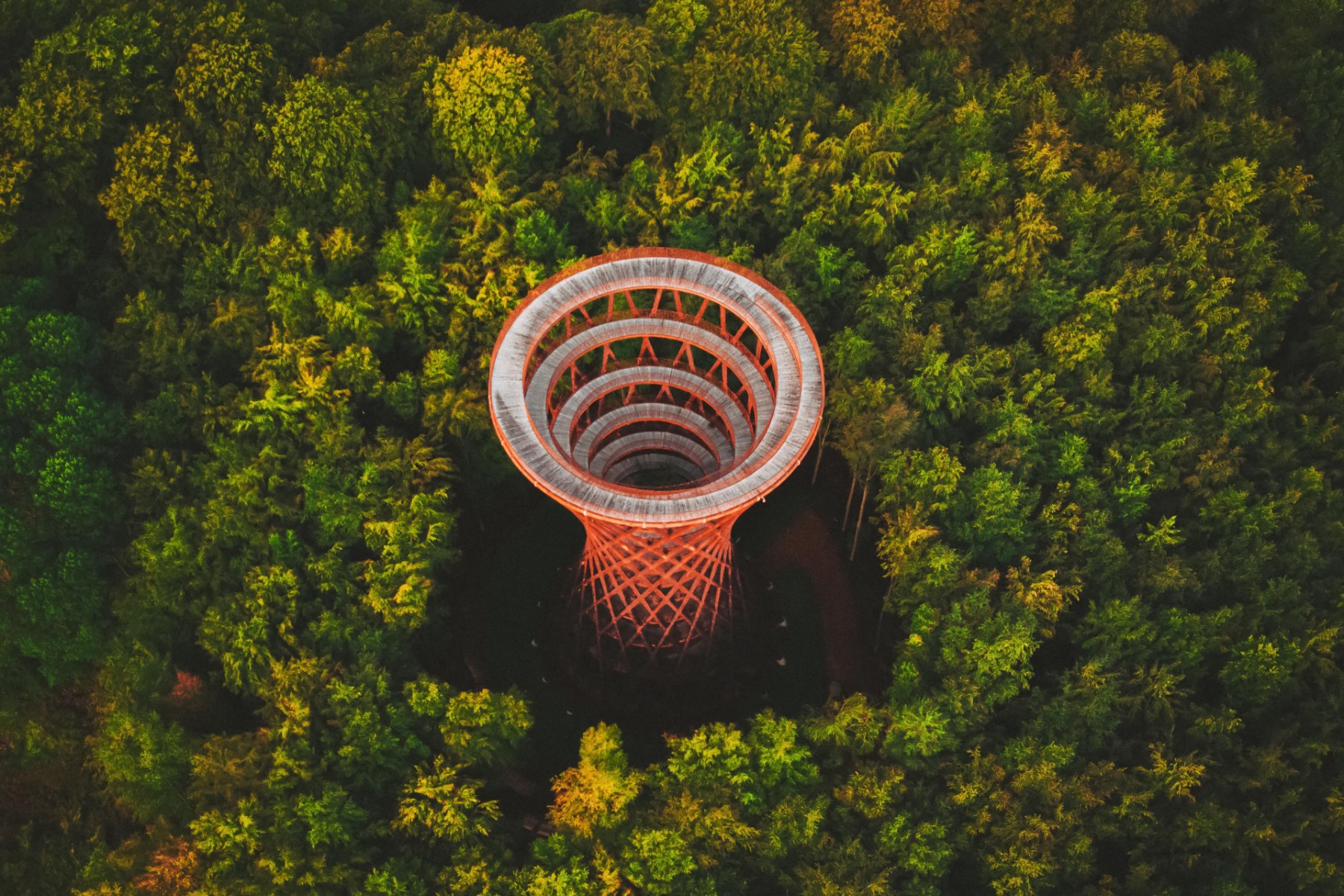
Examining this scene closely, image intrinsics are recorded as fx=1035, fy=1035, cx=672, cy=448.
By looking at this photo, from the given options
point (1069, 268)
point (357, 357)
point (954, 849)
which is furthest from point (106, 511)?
point (1069, 268)

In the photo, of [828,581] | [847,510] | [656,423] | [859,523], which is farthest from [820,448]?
[656,423]

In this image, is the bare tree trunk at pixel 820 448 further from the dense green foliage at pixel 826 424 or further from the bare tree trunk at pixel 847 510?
the dense green foliage at pixel 826 424

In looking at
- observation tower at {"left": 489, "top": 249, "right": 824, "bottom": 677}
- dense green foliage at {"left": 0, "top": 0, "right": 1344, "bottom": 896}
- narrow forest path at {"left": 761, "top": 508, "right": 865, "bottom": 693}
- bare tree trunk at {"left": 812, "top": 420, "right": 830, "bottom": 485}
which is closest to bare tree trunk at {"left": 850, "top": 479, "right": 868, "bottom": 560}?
narrow forest path at {"left": 761, "top": 508, "right": 865, "bottom": 693}

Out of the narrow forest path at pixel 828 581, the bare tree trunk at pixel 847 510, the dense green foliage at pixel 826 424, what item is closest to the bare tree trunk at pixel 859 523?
the bare tree trunk at pixel 847 510

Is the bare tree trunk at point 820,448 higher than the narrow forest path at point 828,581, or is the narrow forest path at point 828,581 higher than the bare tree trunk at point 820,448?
the bare tree trunk at point 820,448

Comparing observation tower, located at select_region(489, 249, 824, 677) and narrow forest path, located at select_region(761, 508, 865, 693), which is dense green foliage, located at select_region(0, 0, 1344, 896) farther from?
observation tower, located at select_region(489, 249, 824, 677)

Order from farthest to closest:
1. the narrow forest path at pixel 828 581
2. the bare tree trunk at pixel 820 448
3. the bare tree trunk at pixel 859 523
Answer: the bare tree trunk at pixel 820 448, the narrow forest path at pixel 828 581, the bare tree trunk at pixel 859 523
